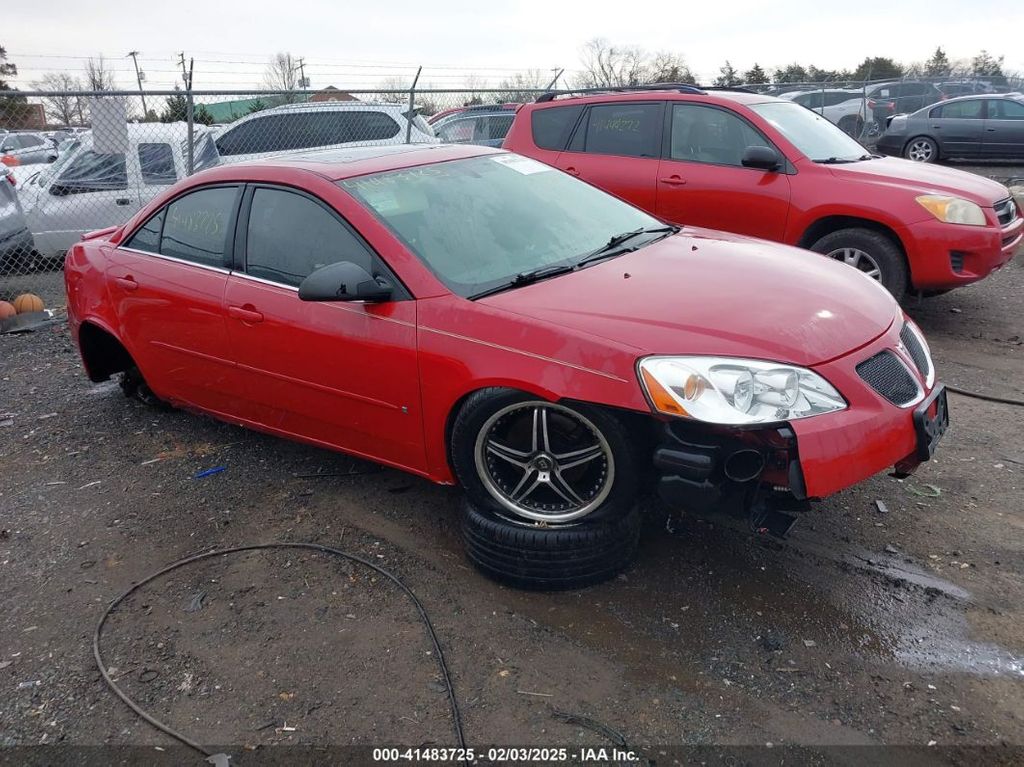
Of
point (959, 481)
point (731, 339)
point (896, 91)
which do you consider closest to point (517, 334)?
point (731, 339)

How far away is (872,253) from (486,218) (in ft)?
12.1

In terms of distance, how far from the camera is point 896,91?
66.4 ft

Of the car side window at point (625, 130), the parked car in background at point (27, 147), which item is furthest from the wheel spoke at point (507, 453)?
the parked car in background at point (27, 147)

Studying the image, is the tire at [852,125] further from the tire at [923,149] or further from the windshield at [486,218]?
the windshield at [486,218]

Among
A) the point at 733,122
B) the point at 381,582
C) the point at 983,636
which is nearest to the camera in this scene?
the point at 983,636

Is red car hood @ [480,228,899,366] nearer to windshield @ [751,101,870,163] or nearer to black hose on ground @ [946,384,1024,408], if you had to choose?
black hose on ground @ [946,384,1024,408]

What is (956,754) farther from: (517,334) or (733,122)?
(733,122)

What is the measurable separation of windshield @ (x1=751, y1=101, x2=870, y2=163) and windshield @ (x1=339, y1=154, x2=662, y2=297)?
291cm

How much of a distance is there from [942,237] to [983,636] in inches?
154

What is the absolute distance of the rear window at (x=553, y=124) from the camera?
7695 millimetres

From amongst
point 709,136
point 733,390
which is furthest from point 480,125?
point 733,390

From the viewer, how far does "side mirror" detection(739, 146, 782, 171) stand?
6.50 metres

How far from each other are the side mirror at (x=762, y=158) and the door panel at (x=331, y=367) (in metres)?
4.10

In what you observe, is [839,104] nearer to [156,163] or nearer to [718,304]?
[156,163]
